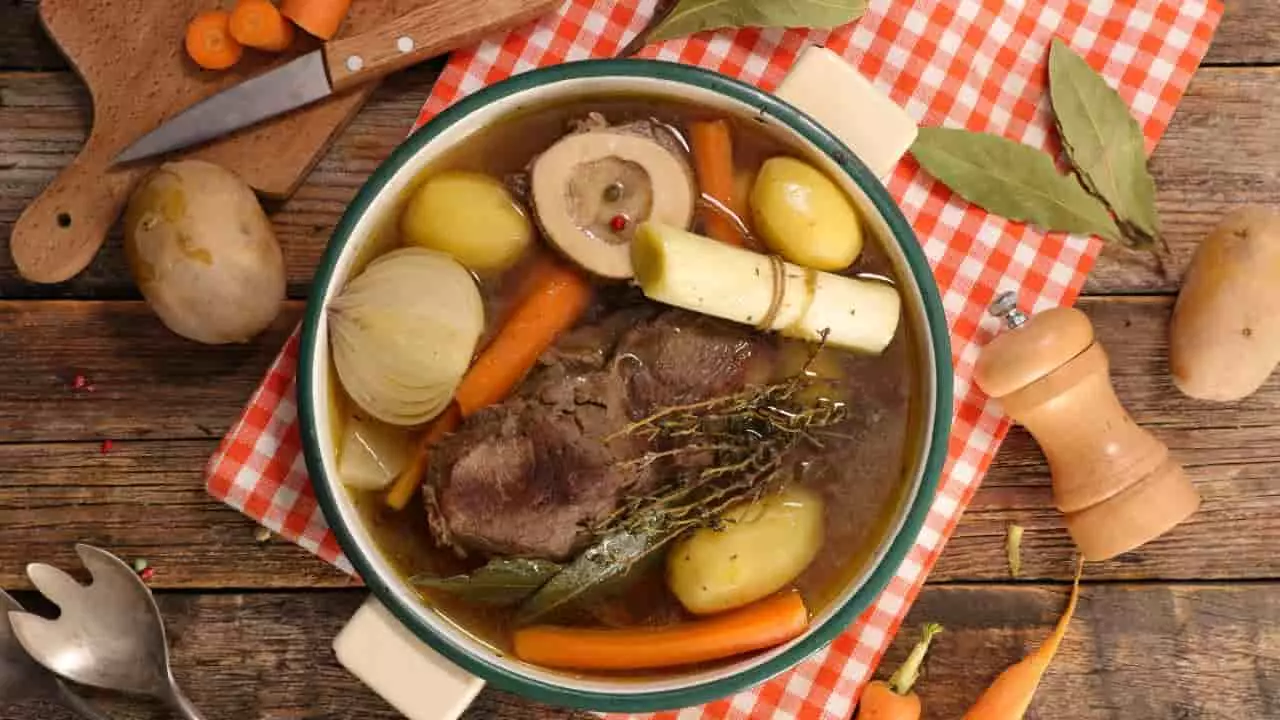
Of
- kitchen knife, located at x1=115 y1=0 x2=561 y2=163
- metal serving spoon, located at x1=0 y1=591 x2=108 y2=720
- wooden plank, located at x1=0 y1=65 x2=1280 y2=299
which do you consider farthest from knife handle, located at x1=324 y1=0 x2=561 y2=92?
metal serving spoon, located at x1=0 y1=591 x2=108 y2=720

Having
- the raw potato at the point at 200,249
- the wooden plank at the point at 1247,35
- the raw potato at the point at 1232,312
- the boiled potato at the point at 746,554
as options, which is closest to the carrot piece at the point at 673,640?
the boiled potato at the point at 746,554

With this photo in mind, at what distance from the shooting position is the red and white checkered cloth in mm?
1453

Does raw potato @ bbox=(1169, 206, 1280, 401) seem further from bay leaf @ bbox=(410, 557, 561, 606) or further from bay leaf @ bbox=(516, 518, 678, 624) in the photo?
bay leaf @ bbox=(410, 557, 561, 606)

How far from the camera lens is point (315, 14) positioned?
1.42m

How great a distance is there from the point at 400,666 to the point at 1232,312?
1.14 m

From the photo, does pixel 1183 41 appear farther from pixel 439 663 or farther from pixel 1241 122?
pixel 439 663

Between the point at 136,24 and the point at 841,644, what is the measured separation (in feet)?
4.00

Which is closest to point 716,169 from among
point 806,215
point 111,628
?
point 806,215

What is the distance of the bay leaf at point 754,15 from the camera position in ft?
4.60

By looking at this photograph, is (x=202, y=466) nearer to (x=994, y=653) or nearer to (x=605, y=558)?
(x=605, y=558)

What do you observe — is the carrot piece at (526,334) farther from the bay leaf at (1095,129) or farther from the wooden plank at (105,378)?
the bay leaf at (1095,129)

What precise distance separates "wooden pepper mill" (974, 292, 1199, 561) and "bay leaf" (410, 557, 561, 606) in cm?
61

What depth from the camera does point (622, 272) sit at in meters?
1.32

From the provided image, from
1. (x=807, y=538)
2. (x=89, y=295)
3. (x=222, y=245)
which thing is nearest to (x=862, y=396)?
(x=807, y=538)
